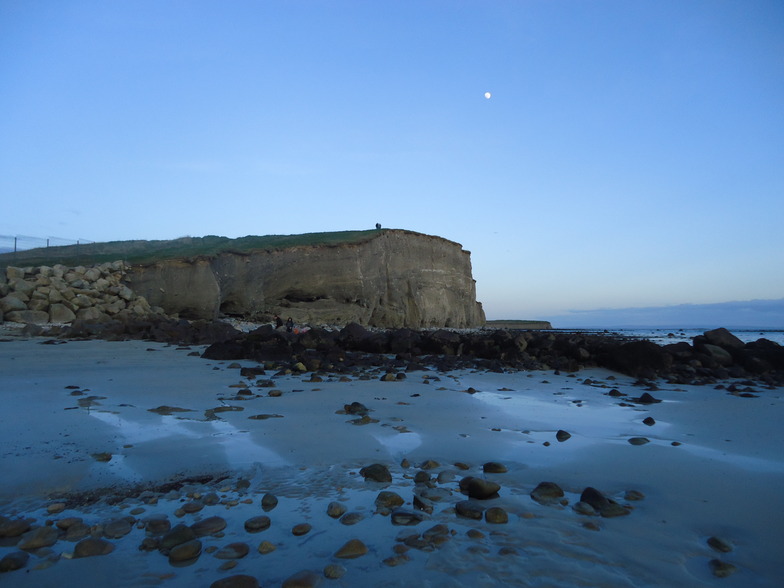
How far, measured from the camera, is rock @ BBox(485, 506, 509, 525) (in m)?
1.79

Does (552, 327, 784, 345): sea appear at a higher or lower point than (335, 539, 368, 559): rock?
lower

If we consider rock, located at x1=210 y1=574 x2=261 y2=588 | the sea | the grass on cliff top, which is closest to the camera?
rock, located at x1=210 y1=574 x2=261 y2=588

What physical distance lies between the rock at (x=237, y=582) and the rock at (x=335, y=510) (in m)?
0.51

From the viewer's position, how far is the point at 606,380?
627 cm

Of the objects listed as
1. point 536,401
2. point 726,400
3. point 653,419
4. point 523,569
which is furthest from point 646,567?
point 726,400

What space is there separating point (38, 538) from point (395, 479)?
4.63 feet

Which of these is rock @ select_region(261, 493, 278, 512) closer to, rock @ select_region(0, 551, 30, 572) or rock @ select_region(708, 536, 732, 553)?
rock @ select_region(0, 551, 30, 572)

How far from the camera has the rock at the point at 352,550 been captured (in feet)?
5.08

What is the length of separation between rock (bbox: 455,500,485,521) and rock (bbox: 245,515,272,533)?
0.74 m

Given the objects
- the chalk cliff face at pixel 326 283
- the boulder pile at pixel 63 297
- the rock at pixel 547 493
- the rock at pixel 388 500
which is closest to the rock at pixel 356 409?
the rock at pixel 388 500

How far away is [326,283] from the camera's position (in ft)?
77.6

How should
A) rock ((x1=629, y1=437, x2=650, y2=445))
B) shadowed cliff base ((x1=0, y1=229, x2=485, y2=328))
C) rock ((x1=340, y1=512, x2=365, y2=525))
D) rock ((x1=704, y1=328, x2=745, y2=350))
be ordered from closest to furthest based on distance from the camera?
rock ((x1=340, y1=512, x2=365, y2=525))
rock ((x1=629, y1=437, x2=650, y2=445))
rock ((x1=704, y1=328, x2=745, y2=350))
shadowed cliff base ((x1=0, y1=229, x2=485, y2=328))

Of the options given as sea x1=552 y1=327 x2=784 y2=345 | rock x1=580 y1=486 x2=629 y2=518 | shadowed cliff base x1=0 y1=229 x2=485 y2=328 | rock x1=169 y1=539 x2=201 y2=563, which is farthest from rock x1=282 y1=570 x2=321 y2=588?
shadowed cliff base x1=0 y1=229 x2=485 y2=328

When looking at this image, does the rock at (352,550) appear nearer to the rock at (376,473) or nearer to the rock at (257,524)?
the rock at (257,524)
